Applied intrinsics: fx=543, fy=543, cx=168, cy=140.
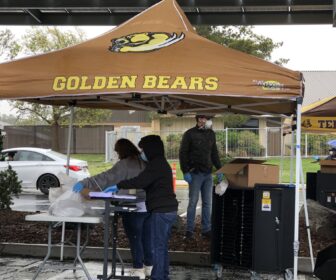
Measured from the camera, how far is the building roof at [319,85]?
46.5m

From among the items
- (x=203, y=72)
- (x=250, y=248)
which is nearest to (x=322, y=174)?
(x=250, y=248)

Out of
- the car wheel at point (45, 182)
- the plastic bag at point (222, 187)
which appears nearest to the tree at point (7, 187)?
the plastic bag at point (222, 187)

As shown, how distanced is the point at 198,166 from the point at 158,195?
2.84m

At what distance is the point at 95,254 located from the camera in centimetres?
827

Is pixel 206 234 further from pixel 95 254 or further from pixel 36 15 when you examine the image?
pixel 36 15

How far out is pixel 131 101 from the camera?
8188 millimetres

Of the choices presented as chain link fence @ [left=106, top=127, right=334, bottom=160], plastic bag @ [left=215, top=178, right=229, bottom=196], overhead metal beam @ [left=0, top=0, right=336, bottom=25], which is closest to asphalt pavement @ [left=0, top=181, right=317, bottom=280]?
plastic bag @ [left=215, top=178, right=229, bottom=196]

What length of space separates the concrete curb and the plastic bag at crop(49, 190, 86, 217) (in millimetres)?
2152

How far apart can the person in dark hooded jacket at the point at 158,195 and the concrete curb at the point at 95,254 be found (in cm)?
188

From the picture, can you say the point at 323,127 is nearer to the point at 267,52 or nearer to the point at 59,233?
the point at 59,233

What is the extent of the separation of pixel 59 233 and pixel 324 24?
768 cm

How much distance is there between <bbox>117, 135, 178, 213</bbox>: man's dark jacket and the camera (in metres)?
5.98

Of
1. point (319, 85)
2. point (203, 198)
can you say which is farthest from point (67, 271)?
point (319, 85)

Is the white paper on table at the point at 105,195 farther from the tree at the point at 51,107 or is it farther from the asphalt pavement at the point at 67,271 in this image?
the tree at the point at 51,107
